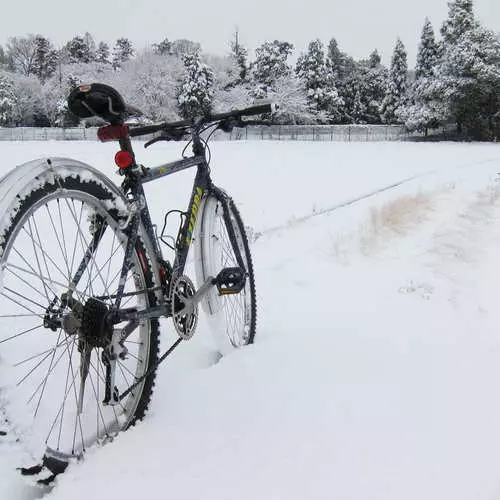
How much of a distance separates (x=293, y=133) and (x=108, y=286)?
43561 mm

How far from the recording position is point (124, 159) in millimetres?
1949

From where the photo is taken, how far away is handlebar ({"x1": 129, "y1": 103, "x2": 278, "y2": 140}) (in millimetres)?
2459

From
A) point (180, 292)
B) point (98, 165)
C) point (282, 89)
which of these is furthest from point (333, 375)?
point (282, 89)

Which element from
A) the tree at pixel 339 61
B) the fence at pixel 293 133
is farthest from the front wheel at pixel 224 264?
the tree at pixel 339 61

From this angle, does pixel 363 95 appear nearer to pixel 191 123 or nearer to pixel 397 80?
pixel 397 80

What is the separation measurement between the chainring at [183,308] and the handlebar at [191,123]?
71cm

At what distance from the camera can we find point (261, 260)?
190 inches

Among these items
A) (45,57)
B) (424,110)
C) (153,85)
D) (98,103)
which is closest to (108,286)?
(98,103)

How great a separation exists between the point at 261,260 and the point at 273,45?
46.3 meters

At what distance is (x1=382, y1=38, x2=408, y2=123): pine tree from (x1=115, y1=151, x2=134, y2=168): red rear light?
44.9 metres

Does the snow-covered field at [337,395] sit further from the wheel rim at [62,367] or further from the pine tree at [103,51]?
the pine tree at [103,51]

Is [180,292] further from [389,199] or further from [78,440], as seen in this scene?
[389,199]

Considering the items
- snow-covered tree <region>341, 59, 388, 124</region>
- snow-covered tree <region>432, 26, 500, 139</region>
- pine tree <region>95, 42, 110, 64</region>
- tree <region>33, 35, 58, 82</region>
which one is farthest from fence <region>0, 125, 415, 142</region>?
pine tree <region>95, 42, 110, 64</region>

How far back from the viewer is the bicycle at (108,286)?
1.68 m
